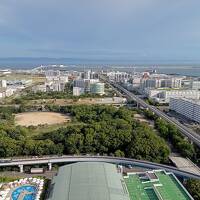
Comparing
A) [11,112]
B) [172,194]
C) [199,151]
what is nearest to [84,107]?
[11,112]

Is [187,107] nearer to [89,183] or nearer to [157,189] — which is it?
[157,189]

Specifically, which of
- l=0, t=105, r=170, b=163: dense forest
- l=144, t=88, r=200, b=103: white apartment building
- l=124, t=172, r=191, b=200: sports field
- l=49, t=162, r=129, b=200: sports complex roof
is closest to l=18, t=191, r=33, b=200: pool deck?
l=49, t=162, r=129, b=200: sports complex roof

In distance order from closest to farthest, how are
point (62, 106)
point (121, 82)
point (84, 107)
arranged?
point (84, 107), point (62, 106), point (121, 82)

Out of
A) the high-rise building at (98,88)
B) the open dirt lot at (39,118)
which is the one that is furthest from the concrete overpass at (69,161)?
the high-rise building at (98,88)

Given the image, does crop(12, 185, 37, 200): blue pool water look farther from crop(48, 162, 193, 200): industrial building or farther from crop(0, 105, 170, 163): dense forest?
crop(0, 105, 170, 163): dense forest

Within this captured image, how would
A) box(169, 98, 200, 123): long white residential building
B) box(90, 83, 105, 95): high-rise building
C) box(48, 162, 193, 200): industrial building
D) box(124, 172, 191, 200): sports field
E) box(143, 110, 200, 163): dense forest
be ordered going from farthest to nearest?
1. box(90, 83, 105, 95): high-rise building
2. box(169, 98, 200, 123): long white residential building
3. box(143, 110, 200, 163): dense forest
4. box(124, 172, 191, 200): sports field
5. box(48, 162, 193, 200): industrial building

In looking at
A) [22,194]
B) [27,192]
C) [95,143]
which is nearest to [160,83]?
[95,143]

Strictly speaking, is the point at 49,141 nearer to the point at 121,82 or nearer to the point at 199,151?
the point at 199,151
